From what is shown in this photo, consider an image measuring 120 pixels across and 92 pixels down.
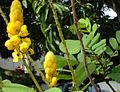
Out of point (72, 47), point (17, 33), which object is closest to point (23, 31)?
point (17, 33)

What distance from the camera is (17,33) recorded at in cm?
42

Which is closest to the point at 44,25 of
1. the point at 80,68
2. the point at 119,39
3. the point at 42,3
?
the point at 42,3

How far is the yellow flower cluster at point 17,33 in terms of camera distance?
42cm

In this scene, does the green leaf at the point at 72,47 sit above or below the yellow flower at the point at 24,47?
below

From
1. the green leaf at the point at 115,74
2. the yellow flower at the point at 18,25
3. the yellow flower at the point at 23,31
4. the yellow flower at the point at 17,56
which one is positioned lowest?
the green leaf at the point at 115,74

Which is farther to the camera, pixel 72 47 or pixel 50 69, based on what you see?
pixel 72 47

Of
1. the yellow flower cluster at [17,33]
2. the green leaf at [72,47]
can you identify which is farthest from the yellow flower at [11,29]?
the green leaf at [72,47]

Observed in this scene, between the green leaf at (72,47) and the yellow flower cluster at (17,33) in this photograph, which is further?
the green leaf at (72,47)

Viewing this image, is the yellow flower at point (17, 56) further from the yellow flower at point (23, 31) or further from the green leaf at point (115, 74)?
the green leaf at point (115, 74)

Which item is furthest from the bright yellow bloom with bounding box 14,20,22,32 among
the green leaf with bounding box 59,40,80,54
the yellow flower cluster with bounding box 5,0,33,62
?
the green leaf with bounding box 59,40,80,54

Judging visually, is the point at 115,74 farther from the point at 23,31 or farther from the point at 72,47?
the point at 23,31

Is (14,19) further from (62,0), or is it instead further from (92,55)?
(62,0)

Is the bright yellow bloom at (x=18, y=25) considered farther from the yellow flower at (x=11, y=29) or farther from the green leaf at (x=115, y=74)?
the green leaf at (x=115, y=74)

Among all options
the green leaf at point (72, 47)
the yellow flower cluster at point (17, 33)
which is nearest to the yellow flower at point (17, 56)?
the yellow flower cluster at point (17, 33)
